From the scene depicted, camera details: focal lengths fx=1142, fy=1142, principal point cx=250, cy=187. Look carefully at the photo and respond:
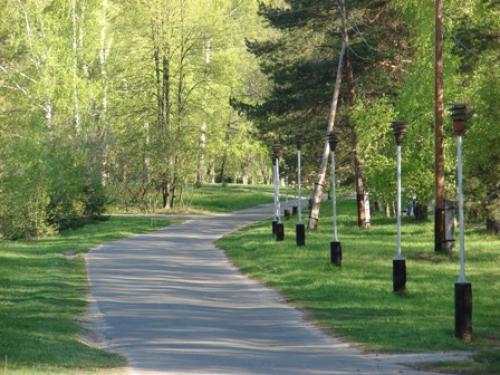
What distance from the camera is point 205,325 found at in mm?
18469

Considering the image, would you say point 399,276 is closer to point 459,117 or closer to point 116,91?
point 459,117

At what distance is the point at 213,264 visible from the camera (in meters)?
32.2

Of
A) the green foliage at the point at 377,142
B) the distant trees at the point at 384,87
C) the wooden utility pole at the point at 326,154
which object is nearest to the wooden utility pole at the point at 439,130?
the distant trees at the point at 384,87

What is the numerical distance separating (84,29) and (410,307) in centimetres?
4847

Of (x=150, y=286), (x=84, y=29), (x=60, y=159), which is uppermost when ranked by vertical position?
(x=84, y=29)

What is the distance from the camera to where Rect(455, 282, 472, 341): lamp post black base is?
651 inches

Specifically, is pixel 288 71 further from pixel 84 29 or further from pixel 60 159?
pixel 84 29

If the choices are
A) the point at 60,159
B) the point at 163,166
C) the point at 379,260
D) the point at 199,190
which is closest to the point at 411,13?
the point at 379,260

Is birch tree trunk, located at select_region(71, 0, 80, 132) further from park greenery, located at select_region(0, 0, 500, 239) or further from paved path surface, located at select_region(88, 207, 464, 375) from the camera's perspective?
paved path surface, located at select_region(88, 207, 464, 375)

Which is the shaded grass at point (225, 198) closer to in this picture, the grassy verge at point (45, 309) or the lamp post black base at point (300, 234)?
the grassy verge at point (45, 309)

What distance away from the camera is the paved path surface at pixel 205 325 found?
14.3 m

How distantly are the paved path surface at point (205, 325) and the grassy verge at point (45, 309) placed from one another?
1.63 ft

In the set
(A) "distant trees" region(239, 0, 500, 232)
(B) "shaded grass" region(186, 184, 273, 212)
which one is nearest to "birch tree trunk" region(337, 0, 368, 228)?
(A) "distant trees" region(239, 0, 500, 232)

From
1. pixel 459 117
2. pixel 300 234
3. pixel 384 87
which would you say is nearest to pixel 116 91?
pixel 384 87
